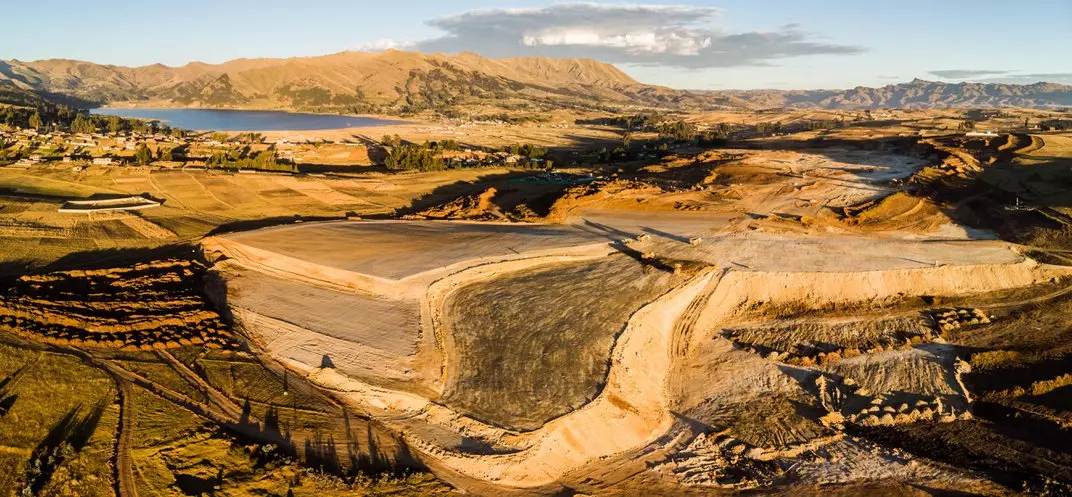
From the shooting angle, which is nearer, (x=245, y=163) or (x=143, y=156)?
(x=143, y=156)

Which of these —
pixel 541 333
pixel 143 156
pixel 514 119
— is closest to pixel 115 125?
pixel 143 156

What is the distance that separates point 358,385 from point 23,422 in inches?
341

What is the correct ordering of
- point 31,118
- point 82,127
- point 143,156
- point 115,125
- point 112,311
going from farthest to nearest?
point 115,125
point 31,118
point 82,127
point 143,156
point 112,311

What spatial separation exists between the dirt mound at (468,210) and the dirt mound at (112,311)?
16.4 metres

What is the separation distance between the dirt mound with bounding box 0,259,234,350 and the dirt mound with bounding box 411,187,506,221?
53.7ft

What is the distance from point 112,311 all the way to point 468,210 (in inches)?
878

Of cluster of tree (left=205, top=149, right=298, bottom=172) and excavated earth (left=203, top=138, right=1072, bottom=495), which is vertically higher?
cluster of tree (left=205, top=149, right=298, bottom=172)

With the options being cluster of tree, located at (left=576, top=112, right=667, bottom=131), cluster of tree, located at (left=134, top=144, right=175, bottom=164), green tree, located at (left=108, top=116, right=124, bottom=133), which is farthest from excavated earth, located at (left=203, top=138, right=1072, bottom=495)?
cluster of tree, located at (left=576, top=112, right=667, bottom=131)

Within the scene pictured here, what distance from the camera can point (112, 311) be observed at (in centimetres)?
→ 2262

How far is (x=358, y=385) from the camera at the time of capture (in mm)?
19609

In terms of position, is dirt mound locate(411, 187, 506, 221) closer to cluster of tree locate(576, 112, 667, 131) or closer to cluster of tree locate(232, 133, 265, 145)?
cluster of tree locate(232, 133, 265, 145)

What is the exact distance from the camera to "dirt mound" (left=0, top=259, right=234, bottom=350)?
67.0 feet

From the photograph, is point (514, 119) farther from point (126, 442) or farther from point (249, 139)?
point (126, 442)

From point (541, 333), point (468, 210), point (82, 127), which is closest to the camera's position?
point (541, 333)
